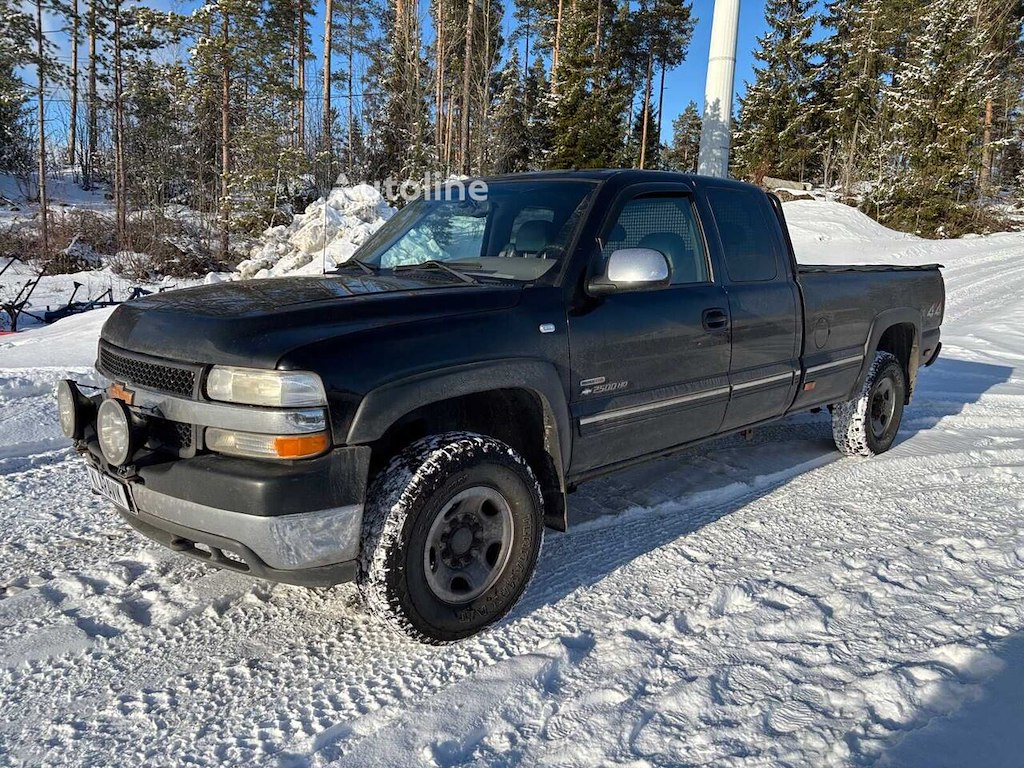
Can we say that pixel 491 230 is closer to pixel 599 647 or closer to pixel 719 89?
pixel 599 647

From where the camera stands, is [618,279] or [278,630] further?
[618,279]

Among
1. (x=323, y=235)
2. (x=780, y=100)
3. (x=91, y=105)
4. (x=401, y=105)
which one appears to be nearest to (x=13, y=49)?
(x=91, y=105)

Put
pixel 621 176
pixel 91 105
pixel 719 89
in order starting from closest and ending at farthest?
pixel 621 176 < pixel 719 89 < pixel 91 105

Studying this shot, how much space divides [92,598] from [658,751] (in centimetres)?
240

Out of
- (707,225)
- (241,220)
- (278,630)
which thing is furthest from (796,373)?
(241,220)

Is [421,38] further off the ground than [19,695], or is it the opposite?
[421,38]

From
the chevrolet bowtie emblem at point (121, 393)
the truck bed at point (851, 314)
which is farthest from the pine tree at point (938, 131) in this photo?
the chevrolet bowtie emblem at point (121, 393)

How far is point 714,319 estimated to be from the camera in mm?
3803

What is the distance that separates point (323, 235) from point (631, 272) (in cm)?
1413

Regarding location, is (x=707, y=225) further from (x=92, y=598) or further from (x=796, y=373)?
(x=92, y=598)

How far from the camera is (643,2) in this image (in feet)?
134

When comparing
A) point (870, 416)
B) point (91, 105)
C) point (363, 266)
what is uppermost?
point (91, 105)

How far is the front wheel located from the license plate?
945 mm

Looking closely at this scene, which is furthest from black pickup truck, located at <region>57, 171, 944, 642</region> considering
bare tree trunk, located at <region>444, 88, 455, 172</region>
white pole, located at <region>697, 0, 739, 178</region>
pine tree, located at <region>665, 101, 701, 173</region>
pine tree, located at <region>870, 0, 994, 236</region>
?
pine tree, located at <region>665, 101, 701, 173</region>
